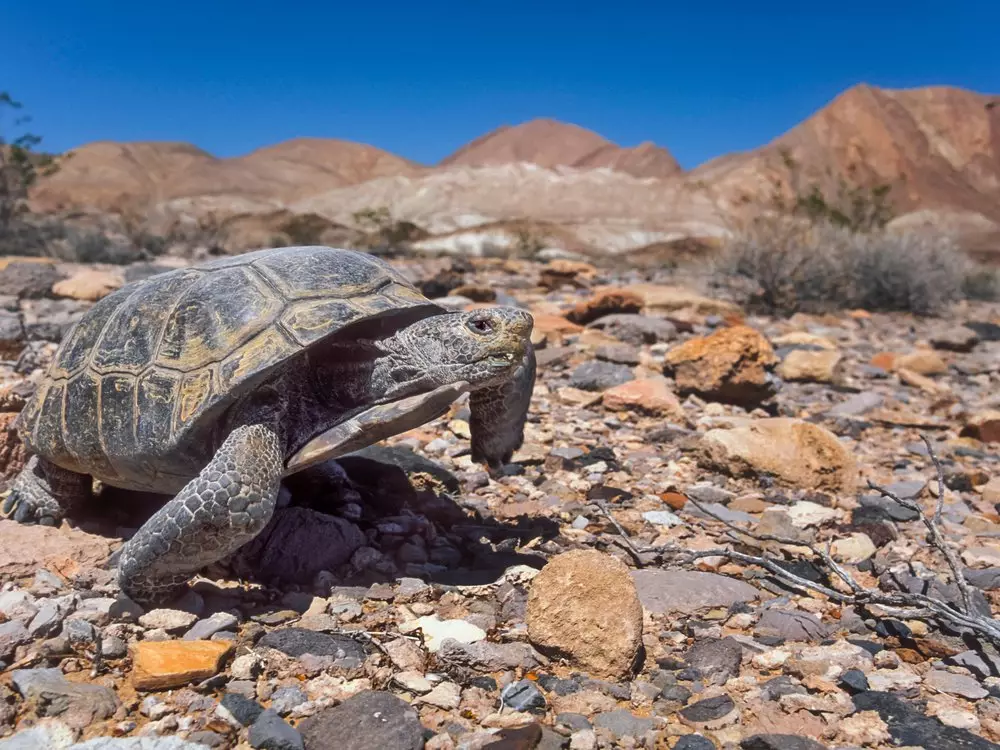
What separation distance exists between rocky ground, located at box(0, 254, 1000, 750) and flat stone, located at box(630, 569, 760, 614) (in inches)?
0.4

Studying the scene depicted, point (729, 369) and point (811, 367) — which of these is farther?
point (811, 367)

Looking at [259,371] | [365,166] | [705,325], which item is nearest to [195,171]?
[365,166]

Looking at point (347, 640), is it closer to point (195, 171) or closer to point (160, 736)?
point (160, 736)

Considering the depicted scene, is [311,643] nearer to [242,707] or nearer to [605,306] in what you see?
[242,707]

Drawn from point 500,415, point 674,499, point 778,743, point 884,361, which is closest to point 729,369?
point 674,499

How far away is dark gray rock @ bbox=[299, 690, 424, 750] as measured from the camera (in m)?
1.89

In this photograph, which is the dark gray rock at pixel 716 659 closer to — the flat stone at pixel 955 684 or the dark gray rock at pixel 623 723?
the dark gray rock at pixel 623 723

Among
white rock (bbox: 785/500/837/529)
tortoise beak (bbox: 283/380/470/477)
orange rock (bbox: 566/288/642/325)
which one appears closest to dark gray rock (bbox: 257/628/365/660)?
tortoise beak (bbox: 283/380/470/477)

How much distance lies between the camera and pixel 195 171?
215 ft

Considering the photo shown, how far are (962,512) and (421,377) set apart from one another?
2889mm

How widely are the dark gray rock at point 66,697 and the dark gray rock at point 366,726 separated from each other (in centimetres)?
53

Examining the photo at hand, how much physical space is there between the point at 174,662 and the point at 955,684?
2.23 m

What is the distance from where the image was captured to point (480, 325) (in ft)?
8.49

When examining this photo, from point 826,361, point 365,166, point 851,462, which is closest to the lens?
point 851,462
